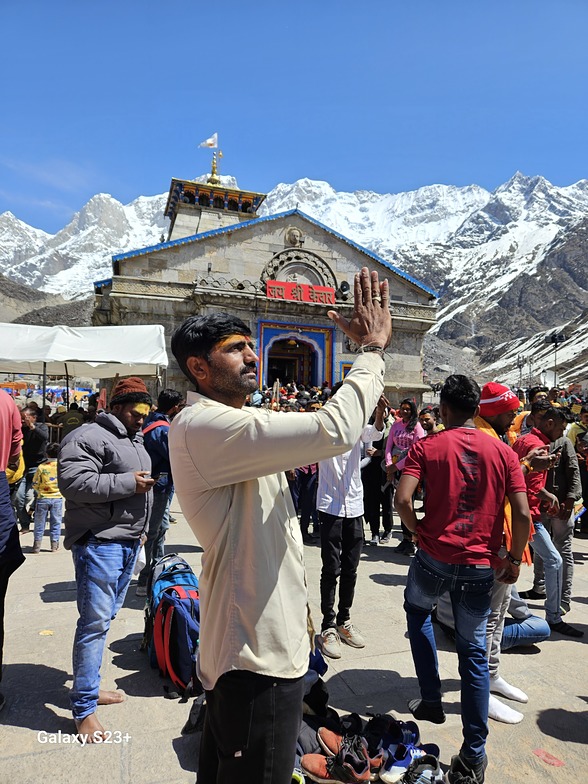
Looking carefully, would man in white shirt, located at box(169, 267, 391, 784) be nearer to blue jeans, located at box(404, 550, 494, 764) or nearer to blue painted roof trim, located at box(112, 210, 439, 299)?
blue jeans, located at box(404, 550, 494, 764)

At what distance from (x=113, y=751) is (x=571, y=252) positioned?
518 feet

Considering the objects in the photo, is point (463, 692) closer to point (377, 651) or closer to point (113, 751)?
point (377, 651)

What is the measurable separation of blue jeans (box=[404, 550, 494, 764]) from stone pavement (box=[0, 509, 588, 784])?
30 centimetres

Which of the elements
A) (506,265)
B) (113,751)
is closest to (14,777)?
(113,751)

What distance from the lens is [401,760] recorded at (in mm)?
2428

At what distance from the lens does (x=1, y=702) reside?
301 centimetres

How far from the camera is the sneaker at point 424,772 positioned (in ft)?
7.61

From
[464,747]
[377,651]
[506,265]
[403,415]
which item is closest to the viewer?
[464,747]

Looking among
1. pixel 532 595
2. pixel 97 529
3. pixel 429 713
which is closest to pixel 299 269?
pixel 532 595

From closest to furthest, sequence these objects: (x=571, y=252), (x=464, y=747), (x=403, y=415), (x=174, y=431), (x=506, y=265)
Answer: (x=174, y=431), (x=464, y=747), (x=403, y=415), (x=571, y=252), (x=506, y=265)

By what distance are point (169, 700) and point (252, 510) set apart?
2423 mm

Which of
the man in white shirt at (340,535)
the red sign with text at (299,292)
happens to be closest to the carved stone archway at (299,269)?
the red sign with text at (299,292)

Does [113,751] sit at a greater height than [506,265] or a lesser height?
lesser

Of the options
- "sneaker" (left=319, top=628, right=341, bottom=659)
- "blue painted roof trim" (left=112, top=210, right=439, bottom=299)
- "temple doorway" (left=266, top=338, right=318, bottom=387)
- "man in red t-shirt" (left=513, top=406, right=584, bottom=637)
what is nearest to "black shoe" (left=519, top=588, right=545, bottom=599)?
"man in red t-shirt" (left=513, top=406, right=584, bottom=637)
